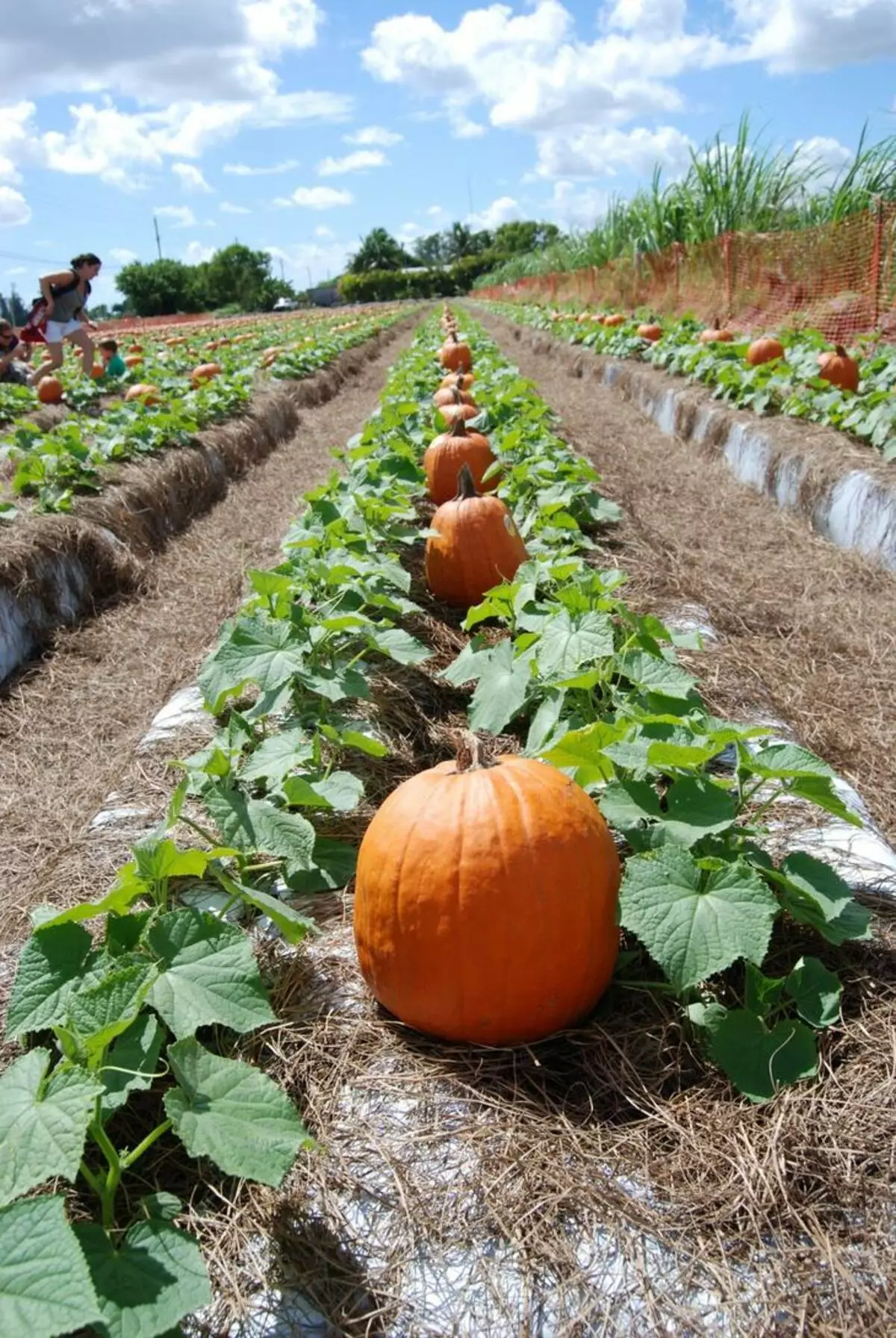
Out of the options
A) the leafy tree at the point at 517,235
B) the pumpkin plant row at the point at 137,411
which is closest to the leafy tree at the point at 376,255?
the leafy tree at the point at 517,235

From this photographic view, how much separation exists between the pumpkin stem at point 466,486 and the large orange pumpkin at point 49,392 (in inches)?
351

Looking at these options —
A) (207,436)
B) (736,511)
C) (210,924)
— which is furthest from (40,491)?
(210,924)

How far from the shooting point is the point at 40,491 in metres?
6.16

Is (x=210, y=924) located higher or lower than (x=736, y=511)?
higher

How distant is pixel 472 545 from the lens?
13.8 feet

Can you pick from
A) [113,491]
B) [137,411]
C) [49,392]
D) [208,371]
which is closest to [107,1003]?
[113,491]

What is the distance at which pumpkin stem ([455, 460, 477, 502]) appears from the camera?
4.25 m

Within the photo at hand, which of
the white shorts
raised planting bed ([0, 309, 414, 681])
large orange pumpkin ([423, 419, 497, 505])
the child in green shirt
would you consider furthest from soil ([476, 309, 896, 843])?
the child in green shirt

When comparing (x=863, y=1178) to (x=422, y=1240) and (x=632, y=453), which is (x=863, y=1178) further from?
(x=632, y=453)

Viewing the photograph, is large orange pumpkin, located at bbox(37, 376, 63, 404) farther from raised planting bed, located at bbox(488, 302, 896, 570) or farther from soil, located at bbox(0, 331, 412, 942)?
raised planting bed, located at bbox(488, 302, 896, 570)

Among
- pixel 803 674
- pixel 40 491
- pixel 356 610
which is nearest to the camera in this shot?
pixel 356 610

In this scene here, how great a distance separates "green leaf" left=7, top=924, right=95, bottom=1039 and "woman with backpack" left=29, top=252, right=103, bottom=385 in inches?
448

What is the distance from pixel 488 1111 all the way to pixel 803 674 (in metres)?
2.59

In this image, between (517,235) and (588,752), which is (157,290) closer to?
(517,235)
